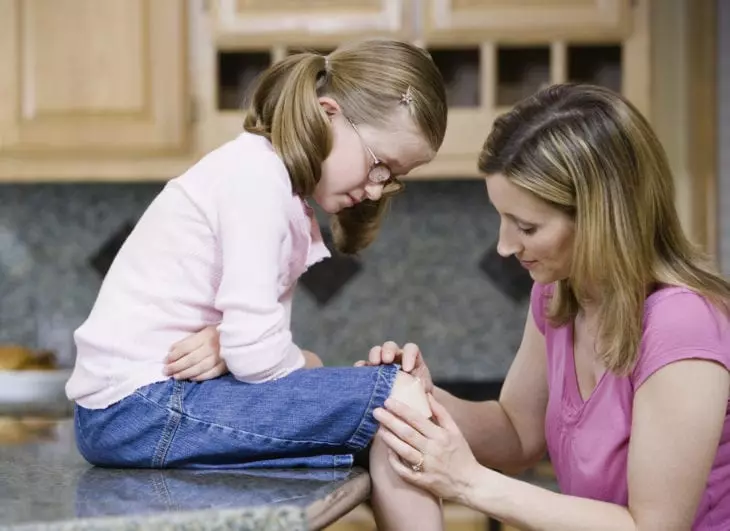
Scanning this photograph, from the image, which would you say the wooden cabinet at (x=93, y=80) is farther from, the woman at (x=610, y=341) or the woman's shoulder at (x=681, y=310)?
the woman's shoulder at (x=681, y=310)

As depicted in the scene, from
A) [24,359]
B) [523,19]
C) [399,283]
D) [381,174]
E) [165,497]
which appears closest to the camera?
[165,497]

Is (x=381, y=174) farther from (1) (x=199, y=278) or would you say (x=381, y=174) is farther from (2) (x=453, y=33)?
(2) (x=453, y=33)

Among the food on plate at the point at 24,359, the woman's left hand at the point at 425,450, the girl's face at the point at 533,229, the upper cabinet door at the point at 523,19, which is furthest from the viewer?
the food on plate at the point at 24,359

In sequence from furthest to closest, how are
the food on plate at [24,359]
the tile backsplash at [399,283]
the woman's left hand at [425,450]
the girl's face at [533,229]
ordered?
the tile backsplash at [399,283], the food on plate at [24,359], the girl's face at [533,229], the woman's left hand at [425,450]

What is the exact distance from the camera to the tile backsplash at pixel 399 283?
10.2ft

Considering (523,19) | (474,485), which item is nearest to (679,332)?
(474,485)

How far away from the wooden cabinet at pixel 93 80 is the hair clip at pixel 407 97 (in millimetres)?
1419

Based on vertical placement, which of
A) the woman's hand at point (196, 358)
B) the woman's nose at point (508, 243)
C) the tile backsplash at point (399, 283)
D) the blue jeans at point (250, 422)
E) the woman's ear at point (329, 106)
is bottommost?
the tile backsplash at point (399, 283)

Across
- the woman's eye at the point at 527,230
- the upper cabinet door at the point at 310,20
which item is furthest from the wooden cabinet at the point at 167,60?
the woman's eye at the point at 527,230

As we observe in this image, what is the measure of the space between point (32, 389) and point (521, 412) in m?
1.50

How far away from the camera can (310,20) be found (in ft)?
8.96

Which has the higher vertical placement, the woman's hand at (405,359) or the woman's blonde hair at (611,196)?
the woman's blonde hair at (611,196)

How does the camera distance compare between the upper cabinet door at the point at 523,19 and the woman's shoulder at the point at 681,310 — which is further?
the upper cabinet door at the point at 523,19

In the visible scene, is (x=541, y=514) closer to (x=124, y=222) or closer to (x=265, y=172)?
A: (x=265, y=172)
